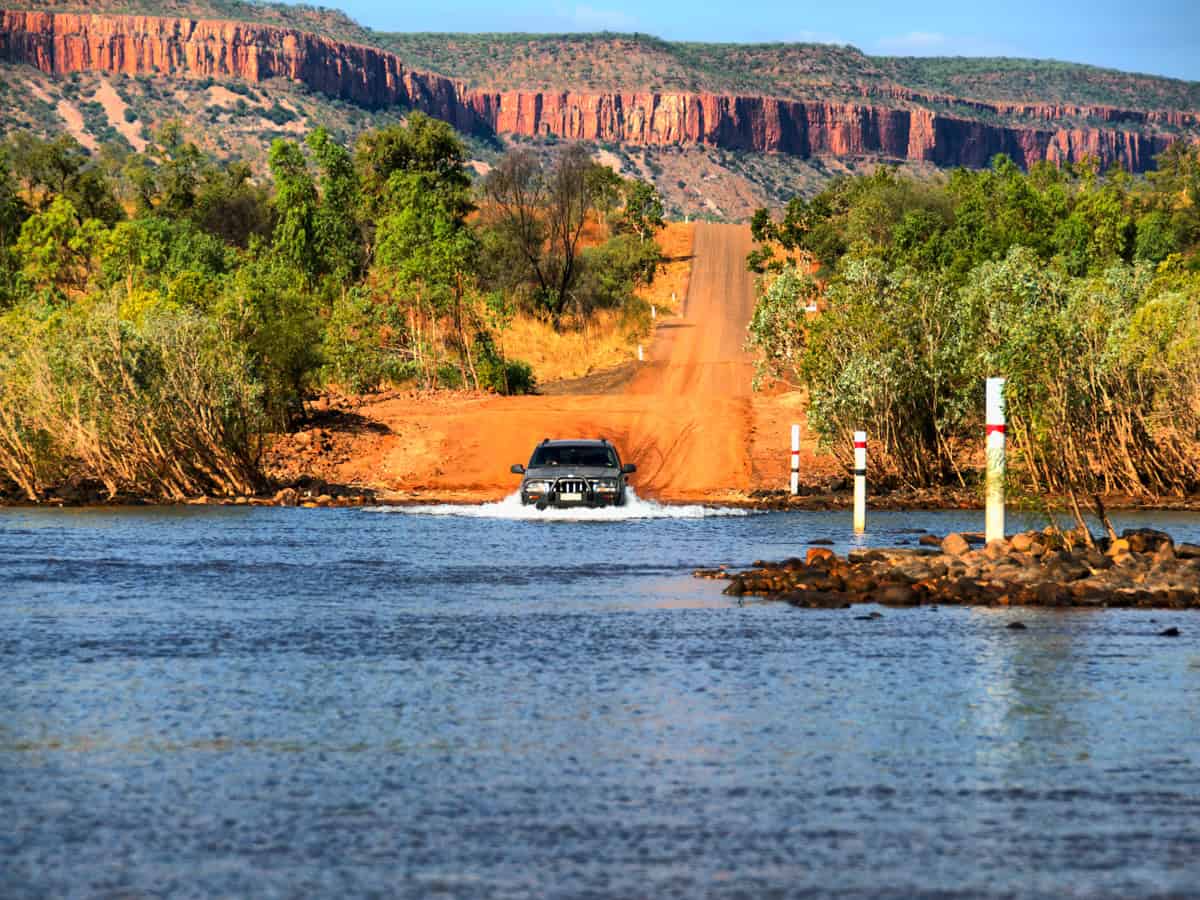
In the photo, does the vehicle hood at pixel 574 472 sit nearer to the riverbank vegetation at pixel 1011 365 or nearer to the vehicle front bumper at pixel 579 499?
the vehicle front bumper at pixel 579 499

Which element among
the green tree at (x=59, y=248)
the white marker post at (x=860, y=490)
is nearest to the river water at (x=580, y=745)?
the white marker post at (x=860, y=490)

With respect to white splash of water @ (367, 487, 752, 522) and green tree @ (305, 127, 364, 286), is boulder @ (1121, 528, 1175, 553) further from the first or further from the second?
green tree @ (305, 127, 364, 286)

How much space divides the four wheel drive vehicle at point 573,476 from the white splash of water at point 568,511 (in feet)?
0.62

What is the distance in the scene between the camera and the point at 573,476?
36812 millimetres

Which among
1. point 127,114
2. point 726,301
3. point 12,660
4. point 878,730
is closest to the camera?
point 878,730

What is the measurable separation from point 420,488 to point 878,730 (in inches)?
1451

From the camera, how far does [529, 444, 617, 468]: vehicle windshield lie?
37562 millimetres

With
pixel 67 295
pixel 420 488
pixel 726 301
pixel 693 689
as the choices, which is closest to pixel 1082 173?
pixel 726 301

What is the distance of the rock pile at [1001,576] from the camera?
22.6 m

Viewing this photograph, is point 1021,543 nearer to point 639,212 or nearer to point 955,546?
point 955,546

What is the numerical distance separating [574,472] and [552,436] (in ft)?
55.9

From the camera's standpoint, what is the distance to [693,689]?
615 inches

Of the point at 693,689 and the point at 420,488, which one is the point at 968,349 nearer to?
the point at 420,488

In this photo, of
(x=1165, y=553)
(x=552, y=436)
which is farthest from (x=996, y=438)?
(x=552, y=436)
